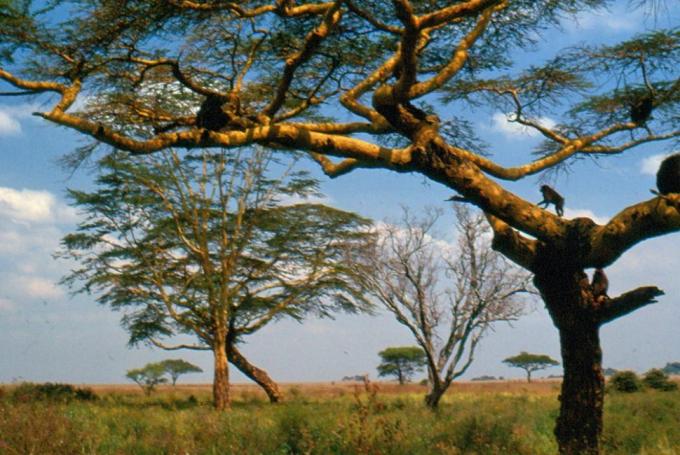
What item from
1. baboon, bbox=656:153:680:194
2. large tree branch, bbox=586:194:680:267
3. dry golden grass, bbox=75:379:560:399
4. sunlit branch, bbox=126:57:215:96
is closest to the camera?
large tree branch, bbox=586:194:680:267

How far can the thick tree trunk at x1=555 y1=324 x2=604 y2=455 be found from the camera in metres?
Result: 7.48

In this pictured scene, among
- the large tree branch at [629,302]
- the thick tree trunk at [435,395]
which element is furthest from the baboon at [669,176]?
the thick tree trunk at [435,395]

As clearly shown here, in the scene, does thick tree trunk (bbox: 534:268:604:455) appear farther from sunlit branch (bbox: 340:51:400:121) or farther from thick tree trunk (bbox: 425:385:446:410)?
thick tree trunk (bbox: 425:385:446:410)

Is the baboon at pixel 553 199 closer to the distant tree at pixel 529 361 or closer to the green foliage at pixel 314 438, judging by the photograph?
the green foliage at pixel 314 438

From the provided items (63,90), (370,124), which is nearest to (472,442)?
(370,124)

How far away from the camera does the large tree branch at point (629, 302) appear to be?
308 inches

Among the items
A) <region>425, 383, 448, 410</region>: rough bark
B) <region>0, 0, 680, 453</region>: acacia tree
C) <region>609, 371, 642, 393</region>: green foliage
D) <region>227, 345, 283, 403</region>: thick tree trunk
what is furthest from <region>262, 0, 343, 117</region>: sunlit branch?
Answer: <region>609, 371, 642, 393</region>: green foliage

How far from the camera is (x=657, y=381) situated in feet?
98.9

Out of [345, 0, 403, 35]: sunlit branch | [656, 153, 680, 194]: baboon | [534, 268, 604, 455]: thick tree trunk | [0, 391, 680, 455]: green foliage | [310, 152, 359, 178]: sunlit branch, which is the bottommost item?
[0, 391, 680, 455]: green foliage

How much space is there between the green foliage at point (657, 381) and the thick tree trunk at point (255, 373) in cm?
1649

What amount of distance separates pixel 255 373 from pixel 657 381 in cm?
1801

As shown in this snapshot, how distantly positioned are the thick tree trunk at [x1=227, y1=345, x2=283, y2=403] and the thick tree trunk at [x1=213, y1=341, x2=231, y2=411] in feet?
13.1

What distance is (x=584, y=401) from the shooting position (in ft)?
24.9

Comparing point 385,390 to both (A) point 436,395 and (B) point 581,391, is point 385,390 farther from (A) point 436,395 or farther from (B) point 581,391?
(B) point 581,391
